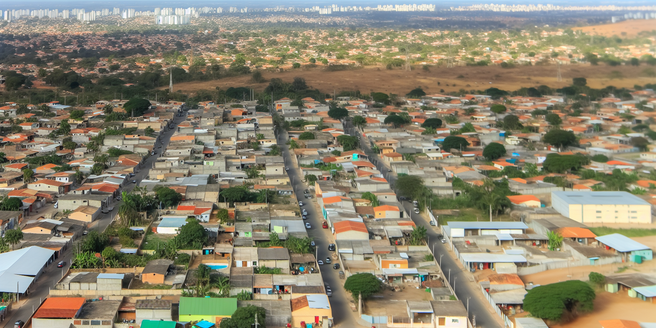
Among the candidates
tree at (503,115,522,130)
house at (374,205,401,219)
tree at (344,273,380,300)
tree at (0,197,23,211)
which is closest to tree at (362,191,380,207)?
house at (374,205,401,219)

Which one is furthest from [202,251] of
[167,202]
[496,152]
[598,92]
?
[598,92]

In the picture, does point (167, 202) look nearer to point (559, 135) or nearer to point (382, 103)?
point (559, 135)

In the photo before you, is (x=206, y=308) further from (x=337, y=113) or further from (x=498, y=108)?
(x=498, y=108)

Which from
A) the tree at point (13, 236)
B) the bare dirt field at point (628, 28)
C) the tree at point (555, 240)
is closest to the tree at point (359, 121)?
the bare dirt field at point (628, 28)

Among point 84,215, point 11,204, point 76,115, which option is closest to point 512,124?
point 76,115

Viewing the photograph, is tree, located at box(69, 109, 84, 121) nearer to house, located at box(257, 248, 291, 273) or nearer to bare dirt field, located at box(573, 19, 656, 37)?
house, located at box(257, 248, 291, 273)
